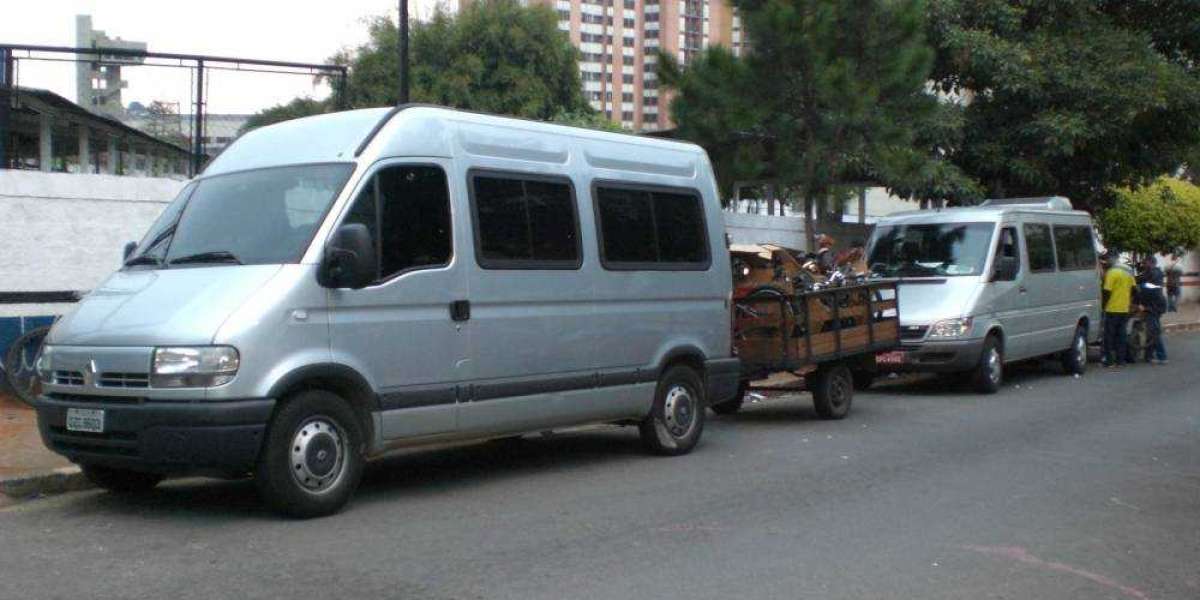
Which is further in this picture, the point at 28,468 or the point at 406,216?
the point at 28,468

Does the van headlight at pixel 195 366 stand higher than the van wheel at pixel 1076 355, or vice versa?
the van headlight at pixel 195 366

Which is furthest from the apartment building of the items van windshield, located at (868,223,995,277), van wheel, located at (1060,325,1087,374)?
van windshield, located at (868,223,995,277)

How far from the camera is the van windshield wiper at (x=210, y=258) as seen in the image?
7691 millimetres

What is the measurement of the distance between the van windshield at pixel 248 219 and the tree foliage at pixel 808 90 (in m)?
9.28

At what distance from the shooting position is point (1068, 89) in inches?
795

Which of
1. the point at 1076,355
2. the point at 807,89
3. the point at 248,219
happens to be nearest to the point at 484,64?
the point at 807,89

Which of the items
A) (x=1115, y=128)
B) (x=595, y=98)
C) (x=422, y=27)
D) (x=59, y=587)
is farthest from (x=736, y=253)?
(x=595, y=98)

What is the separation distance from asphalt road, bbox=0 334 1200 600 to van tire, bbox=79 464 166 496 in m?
0.12

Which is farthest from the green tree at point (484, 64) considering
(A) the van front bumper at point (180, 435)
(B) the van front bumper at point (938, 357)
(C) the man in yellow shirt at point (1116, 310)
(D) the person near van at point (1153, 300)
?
(A) the van front bumper at point (180, 435)

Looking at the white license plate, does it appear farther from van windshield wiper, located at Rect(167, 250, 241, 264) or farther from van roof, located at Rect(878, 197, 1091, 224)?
van roof, located at Rect(878, 197, 1091, 224)

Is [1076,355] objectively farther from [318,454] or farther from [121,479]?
[121,479]

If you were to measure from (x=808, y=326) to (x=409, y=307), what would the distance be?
16.2 feet

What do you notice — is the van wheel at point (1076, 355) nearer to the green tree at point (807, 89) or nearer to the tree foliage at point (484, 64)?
the green tree at point (807, 89)

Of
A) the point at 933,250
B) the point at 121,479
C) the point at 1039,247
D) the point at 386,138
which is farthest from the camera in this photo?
the point at 1039,247
